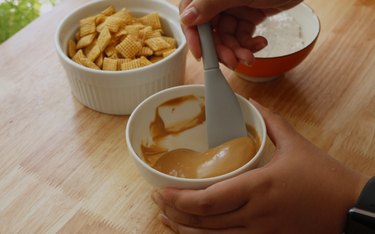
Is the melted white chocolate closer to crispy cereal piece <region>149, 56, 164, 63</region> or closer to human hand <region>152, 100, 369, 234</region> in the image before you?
human hand <region>152, 100, 369, 234</region>

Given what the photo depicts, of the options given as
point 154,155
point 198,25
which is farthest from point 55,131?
point 198,25

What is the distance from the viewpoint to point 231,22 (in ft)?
2.86

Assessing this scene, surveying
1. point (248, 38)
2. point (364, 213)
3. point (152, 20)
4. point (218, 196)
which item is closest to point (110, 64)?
point (152, 20)

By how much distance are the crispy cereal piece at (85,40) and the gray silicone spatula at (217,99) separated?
245mm

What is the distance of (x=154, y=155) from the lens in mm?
757

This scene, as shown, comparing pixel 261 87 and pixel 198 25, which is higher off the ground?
pixel 198 25

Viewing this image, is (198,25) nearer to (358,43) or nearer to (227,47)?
(227,47)

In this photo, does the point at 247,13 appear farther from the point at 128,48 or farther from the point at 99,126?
the point at 99,126

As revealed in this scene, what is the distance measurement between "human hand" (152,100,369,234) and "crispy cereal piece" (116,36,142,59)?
31 centimetres

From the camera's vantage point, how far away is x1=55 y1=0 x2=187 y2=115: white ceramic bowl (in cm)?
83

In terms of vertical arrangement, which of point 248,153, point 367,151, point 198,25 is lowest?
point 367,151

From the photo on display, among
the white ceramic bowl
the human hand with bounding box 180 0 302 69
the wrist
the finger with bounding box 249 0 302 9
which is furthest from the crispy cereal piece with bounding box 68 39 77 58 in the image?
the wrist

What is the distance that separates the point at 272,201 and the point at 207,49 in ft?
0.81

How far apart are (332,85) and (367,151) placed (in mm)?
172
